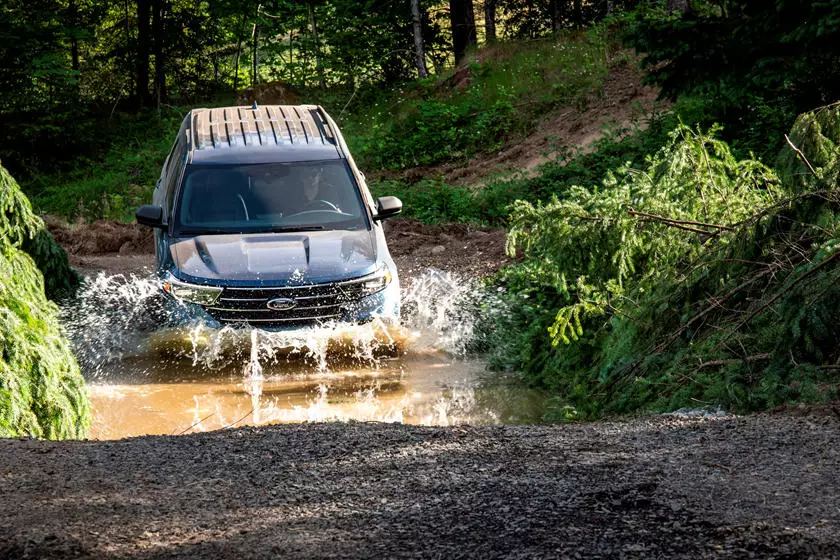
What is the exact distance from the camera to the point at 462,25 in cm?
2783

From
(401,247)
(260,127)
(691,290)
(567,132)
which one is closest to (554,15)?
(567,132)

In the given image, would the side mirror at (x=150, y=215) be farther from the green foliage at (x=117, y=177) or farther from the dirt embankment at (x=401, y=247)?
the green foliage at (x=117, y=177)

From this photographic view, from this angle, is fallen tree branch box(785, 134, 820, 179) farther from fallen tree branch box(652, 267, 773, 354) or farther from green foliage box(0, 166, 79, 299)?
green foliage box(0, 166, 79, 299)

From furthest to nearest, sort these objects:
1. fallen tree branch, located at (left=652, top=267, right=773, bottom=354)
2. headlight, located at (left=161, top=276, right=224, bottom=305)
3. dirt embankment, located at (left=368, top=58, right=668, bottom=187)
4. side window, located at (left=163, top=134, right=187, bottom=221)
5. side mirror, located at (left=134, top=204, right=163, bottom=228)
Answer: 1. dirt embankment, located at (left=368, top=58, right=668, bottom=187)
2. side window, located at (left=163, top=134, right=187, bottom=221)
3. side mirror, located at (left=134, top=204, right=163, bottom=228)
4. headlight, located at (left=161, top=276, right=224, bottom=305)
5. fallen tree branch, located at (left=652, top=267, right=773, bottom=354)

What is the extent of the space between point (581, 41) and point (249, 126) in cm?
1522

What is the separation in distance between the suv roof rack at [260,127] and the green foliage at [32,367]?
3.25m

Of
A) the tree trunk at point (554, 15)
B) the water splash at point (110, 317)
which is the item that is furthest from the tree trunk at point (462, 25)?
the water splash at point (110, 317)

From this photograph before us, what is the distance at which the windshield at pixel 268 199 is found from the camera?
8844mm

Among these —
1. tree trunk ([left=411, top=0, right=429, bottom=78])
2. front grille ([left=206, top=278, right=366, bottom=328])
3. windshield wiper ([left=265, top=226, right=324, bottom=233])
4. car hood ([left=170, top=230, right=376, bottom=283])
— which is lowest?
front grille ([left=206, top=278, right=366, bottom=328])

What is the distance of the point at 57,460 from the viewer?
479 cm

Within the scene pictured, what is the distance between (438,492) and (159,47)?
28609 millimetres

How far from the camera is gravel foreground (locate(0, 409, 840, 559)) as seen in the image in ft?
11.6

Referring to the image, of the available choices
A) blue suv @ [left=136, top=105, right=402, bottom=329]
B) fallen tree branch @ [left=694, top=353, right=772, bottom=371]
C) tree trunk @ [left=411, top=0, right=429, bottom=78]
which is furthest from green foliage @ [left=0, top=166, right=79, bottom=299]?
tree trunk @ [left=411, top=0, right=429, bottom=78]

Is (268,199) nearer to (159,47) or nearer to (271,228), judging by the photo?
(271,228)
